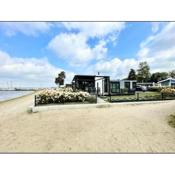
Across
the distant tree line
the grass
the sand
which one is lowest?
the sand

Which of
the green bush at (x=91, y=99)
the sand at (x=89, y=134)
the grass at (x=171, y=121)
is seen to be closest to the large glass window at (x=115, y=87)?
the green bush at (x=91, y=99)

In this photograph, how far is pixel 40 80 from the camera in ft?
15.5

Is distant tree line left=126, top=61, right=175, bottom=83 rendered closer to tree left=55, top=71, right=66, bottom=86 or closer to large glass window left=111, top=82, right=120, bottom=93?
tree left=55, top=71, right=66, bottom=86

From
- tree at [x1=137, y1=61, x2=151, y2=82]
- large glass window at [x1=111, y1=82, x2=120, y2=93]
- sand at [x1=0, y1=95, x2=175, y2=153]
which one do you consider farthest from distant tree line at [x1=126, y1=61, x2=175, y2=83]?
large glass window at [x1=111, y1=82, x2=120, y2=93]

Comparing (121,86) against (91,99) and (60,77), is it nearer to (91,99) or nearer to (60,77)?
(91,99)

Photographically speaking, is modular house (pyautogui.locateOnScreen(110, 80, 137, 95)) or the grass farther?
modular house (pyautogui.locateOnScreen(110, 80, 137, 95))

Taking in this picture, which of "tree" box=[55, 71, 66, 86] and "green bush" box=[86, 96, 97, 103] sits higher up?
"tree" box=[55, 71, 66, 86]

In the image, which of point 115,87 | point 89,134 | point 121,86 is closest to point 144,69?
point 89,134
